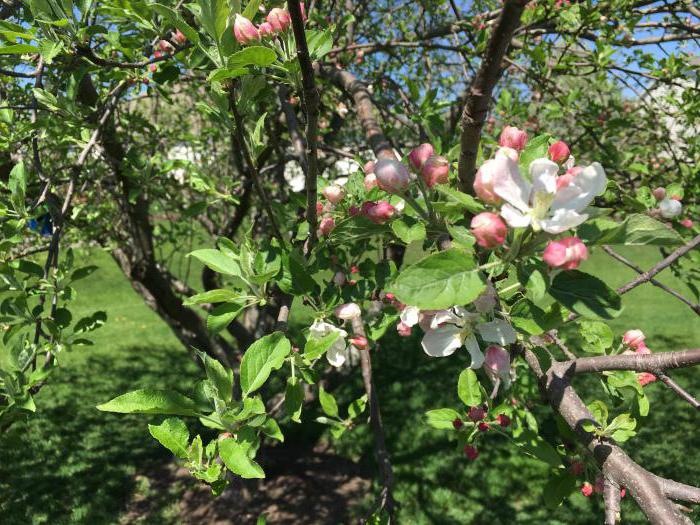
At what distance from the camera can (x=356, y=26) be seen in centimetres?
395

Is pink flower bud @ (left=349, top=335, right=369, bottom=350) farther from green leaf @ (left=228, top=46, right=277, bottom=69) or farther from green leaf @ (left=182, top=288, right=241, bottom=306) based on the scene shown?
green leaf @ (left=228, top=46, right=277, bottom=69)

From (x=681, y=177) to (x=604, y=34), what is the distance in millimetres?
908

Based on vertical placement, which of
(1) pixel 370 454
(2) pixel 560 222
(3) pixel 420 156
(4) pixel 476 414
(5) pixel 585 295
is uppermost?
(3) pixel 420 156

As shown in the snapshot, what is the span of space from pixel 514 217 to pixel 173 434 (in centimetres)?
73

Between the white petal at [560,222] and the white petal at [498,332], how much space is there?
29 centimetres

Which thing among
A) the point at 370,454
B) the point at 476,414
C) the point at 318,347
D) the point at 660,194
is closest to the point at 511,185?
Answer: the point at 318,347

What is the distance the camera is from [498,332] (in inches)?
36.6

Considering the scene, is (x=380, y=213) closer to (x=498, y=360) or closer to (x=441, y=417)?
(x=498, y=360)

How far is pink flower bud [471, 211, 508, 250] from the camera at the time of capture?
694 mm

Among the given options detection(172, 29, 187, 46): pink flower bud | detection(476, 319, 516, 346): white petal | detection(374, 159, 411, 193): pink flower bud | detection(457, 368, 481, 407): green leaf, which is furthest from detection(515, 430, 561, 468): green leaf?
detection(172, 29, 187, 46): pink flower bud

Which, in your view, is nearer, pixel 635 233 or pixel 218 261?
pixel 635 233

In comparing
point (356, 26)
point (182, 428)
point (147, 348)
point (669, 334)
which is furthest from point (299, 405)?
point (669, 334)

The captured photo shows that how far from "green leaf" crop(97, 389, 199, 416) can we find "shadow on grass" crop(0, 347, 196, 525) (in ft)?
8.98

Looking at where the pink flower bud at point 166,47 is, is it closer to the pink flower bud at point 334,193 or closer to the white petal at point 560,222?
the pink flower bud at point 334,193
